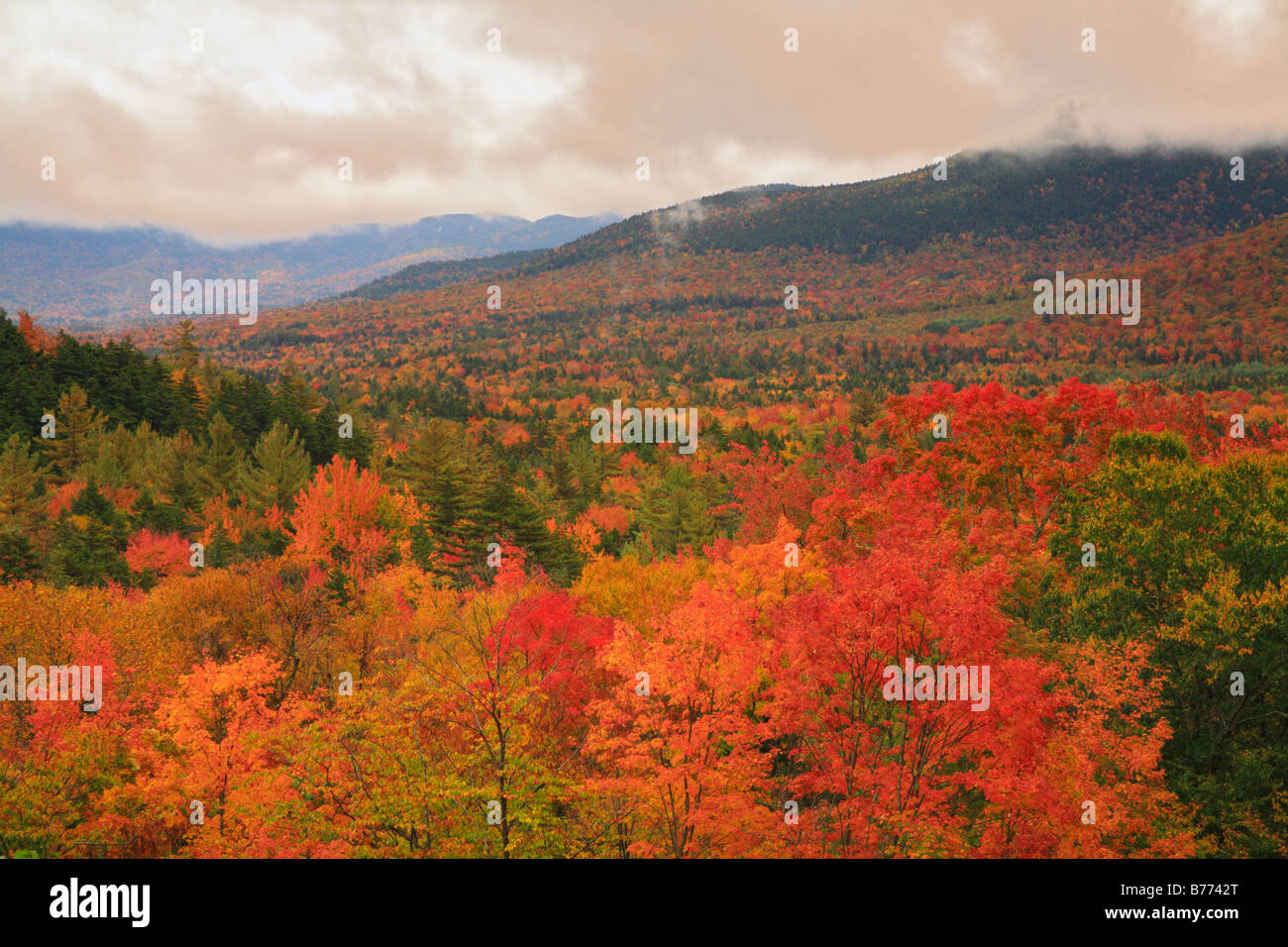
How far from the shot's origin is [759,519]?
142 feet

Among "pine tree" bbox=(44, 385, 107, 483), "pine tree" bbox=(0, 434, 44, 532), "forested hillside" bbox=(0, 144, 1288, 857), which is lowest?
"forested hillside" bbox=(0, 144, 1288, 857)

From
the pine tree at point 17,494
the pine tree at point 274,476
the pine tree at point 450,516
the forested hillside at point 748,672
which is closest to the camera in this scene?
the forested hillside at point 748,672

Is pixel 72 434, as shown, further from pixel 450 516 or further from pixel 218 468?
pixel 450 516

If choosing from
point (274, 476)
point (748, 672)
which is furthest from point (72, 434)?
point (748, 672)

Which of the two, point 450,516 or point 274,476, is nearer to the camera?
point 450,516

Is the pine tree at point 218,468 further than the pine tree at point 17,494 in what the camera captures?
Yes

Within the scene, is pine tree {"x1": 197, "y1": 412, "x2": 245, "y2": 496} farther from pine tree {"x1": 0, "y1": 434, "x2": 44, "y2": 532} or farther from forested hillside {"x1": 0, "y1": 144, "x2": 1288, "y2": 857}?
forested hillside {"x1": 0, "y1": 144, "x2": 1288, "y2": 857}

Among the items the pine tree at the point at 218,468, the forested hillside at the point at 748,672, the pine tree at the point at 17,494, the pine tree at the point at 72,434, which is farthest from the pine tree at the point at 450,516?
the pine tree at the point at 72,434

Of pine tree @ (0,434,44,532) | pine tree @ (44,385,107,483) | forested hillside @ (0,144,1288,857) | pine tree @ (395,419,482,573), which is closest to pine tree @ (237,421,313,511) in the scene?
forested hillside @ (0,144,1288,857)

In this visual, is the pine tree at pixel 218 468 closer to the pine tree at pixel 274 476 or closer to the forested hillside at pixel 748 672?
the pine tree at pixel 274 476

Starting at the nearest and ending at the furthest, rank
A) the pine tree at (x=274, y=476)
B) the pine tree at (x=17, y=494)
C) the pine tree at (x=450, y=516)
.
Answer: the pine tree at (x=450, y=516) → the pine tree at (x=17, y=494) → the pine tree at (x=274, y=476)
